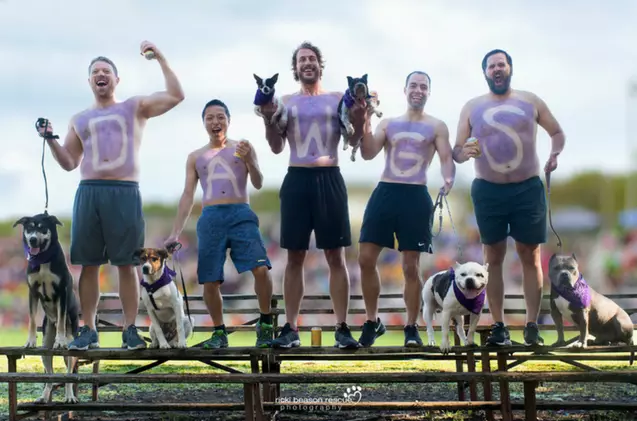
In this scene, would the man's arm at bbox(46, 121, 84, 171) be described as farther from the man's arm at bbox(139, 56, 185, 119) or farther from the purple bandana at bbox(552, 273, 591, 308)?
the purple bandana at bbox(552, 273, 591, 308)

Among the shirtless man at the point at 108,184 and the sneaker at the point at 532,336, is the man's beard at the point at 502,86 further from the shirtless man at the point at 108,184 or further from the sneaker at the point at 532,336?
the shirtless man at the point at 108,184

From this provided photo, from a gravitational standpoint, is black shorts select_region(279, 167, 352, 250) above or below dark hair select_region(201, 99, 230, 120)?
below

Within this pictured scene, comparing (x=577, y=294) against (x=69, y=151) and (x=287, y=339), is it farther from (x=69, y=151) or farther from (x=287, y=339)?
(x=69, y=151)

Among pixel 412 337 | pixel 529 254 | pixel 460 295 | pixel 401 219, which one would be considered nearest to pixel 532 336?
pixel 529 254

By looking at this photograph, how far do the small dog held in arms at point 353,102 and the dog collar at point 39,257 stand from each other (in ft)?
8.56

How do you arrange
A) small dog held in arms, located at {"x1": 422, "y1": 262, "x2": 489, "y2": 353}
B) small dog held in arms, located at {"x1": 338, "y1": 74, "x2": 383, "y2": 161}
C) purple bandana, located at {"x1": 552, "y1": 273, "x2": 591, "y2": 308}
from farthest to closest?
purple bandana, located at {"x1": 552, "y1": 273, "x2": 591, "y2": 308}
small dog held in arms, located at {"x1": 422, "y1": 262, "x2": 489, "y2": 353}
small dog held in arms, located at {"x1": 338, "y1": 74, "x2": 383, "y2": 161}

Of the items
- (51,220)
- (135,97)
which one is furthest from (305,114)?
(51,220)

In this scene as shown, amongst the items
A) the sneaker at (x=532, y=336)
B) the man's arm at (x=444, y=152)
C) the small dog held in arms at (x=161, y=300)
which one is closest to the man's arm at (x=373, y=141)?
the man's arm at (x=444, y=152)

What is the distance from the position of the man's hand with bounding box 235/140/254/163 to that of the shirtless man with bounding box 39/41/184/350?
876 millimetres

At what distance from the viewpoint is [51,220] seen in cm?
607

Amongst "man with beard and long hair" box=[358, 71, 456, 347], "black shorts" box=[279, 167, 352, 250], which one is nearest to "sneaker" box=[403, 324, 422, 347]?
"man with beard and long hair" box=[358, 71, 456, 347]

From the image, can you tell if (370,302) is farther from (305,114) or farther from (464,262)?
(305,114)

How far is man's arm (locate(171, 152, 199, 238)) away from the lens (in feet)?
20.6

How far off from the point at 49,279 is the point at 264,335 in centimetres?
186
